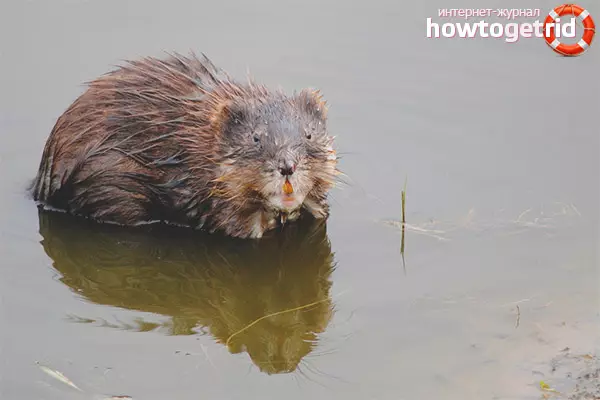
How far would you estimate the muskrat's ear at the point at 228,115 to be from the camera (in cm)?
581

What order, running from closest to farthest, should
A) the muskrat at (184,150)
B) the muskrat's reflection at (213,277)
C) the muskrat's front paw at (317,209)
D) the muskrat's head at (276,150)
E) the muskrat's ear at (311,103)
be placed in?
1. the muskrat's reflection at (213,277)
2. the muskrat's head at (276,150)
3. the muskrat at (184,150)
4. the muskrat's ear at (311,103)
5. the muskrat's front paw at (317,209)

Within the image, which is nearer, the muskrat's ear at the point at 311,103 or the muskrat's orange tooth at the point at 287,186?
the muskrat's orange tooth at the point at 287,186

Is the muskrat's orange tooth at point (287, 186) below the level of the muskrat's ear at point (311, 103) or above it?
below

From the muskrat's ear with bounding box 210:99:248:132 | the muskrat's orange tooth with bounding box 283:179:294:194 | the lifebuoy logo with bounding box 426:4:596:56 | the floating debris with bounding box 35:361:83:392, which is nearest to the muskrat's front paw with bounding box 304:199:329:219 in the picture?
the muskrat's orange tooth with bounding box 283:179:294:194

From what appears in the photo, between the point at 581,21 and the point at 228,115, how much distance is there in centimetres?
332

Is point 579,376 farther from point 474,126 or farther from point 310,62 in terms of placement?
point 310,62

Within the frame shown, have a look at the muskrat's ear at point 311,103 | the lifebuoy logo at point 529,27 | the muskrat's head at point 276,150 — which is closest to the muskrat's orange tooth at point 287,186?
the muskrat's head at point 276,150

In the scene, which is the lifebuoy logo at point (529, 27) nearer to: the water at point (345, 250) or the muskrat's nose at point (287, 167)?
the water at point (345, 250)

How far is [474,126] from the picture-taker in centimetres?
720

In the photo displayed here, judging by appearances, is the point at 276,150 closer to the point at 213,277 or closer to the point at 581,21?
the point at 213,277

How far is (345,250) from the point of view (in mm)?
5898

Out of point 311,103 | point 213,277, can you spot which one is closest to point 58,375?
point 213,277

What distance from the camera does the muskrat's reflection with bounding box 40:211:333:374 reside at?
5.16 m

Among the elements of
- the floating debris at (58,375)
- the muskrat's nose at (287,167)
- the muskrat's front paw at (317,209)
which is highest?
the muskrat's nose at (287,167)
